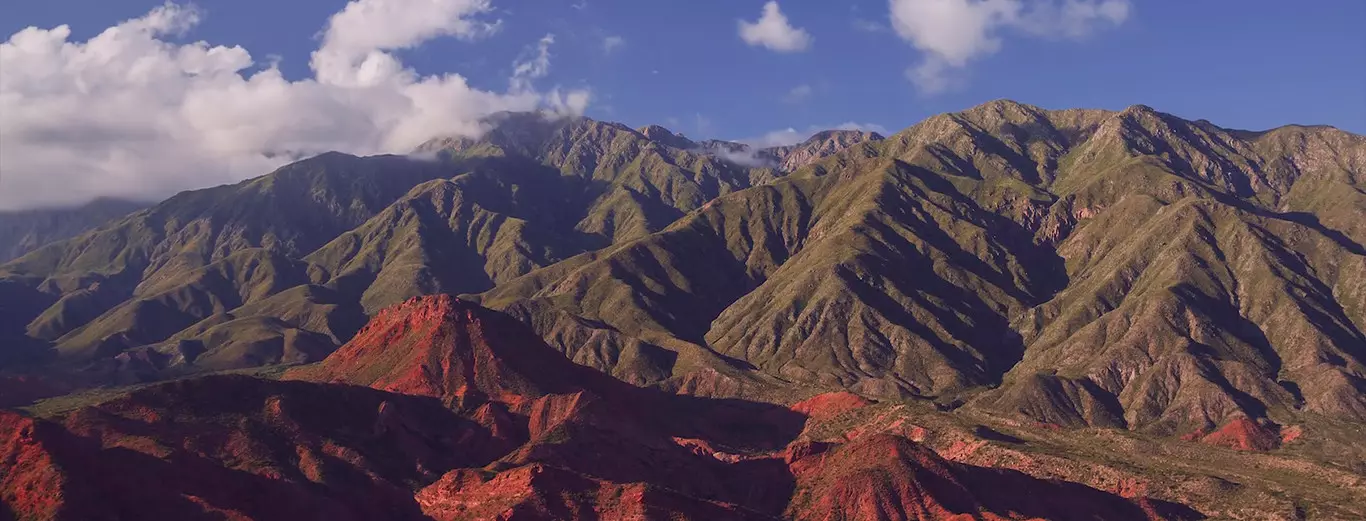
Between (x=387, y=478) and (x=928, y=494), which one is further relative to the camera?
(x=387, y=478)

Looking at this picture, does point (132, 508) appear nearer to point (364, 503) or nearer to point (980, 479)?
point (364, 503)

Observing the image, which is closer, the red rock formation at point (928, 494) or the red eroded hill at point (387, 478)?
the red eroded hill at point (387, 478)

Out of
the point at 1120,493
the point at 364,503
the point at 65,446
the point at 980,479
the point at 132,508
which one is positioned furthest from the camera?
the point at 1120,493

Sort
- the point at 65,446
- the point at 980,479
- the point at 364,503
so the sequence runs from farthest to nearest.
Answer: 1. the point at 980,479
2. the point at 364,503
3. the point at 65,446

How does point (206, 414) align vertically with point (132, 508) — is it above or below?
above

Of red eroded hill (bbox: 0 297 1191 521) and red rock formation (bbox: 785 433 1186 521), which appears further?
red rock formation (bbox: 785 433 1186 521)

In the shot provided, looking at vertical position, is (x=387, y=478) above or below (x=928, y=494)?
above

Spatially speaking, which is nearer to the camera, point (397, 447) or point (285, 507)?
point (285, 507)

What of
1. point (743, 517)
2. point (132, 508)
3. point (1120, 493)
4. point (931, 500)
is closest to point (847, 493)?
point (931, 500)

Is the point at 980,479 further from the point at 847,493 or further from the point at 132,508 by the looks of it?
the point at 132,508
